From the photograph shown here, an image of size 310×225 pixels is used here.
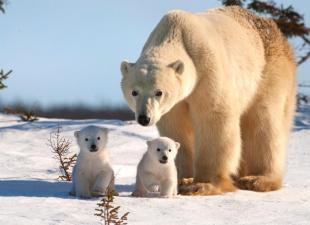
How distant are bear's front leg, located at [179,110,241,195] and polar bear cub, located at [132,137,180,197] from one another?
0.54 m

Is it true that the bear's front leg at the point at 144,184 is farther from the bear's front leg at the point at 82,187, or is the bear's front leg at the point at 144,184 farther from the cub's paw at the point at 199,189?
the cub's paw at the point at 199,189

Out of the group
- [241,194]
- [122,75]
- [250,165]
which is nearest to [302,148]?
[250,165]

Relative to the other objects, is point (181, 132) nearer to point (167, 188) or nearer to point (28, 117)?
point (167, 188)

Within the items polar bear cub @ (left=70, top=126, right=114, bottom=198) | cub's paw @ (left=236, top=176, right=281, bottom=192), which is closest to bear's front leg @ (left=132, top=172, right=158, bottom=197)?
polar bear cub @ (left=70, top=126, right=114, bottom=198)

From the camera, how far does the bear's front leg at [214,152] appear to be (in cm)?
677

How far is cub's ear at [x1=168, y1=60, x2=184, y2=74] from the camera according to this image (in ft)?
20.7

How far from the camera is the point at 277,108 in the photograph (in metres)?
7.92

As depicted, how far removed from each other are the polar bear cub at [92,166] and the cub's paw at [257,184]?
2010 millimetres

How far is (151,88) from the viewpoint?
6086mm

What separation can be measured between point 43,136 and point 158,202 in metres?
5.82

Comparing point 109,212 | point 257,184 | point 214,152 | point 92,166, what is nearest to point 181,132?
point 214,152

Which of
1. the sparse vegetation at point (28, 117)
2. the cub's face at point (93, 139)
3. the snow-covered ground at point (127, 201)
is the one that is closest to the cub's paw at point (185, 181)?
the snow-covered ground at point (127, 201)

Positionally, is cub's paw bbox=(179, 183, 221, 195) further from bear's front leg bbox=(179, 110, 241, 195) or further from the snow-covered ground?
the snow-covered ground

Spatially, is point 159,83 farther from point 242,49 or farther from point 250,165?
point 250,165
